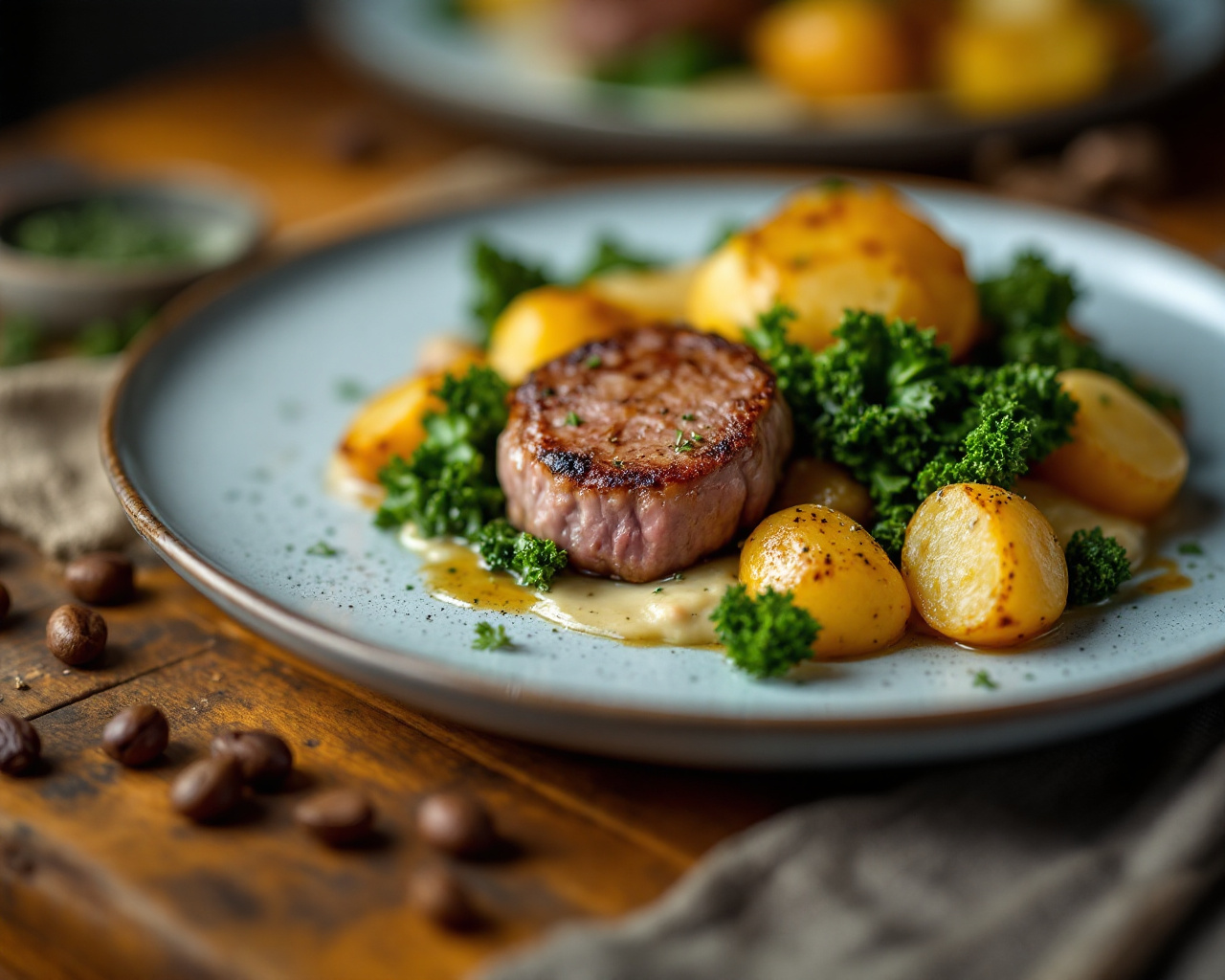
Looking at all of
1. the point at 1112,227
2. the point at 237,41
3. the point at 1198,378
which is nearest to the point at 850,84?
the point at 1112,227

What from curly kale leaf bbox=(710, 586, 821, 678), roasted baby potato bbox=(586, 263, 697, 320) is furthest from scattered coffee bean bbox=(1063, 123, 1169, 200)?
Answer: curly kale leaf bbox=(710, 586, 821, 678)

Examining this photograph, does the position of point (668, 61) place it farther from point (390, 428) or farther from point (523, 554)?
point (523, 554)

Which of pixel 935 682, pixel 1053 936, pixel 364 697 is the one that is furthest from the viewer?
pixel 364 697

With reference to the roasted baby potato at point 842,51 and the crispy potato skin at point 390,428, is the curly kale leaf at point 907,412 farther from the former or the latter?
the roasted baby potato at point 842,51

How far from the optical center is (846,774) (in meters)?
2.61

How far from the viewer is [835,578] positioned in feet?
8.79

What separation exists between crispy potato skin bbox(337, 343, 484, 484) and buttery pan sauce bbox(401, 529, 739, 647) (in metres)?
0.43

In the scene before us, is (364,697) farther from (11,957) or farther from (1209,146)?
(1209,146)

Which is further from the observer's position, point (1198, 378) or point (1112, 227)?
point (1112, 227)

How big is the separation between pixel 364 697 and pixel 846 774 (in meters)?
1.06

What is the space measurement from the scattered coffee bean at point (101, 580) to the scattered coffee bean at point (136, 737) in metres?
0.65

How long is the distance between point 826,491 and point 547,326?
99 centimetres

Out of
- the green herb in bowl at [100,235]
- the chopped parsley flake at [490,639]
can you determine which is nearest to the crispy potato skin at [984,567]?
the chopped parsley flake at [490,639]

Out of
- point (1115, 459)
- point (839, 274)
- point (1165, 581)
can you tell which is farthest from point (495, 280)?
point (1165, 581)
